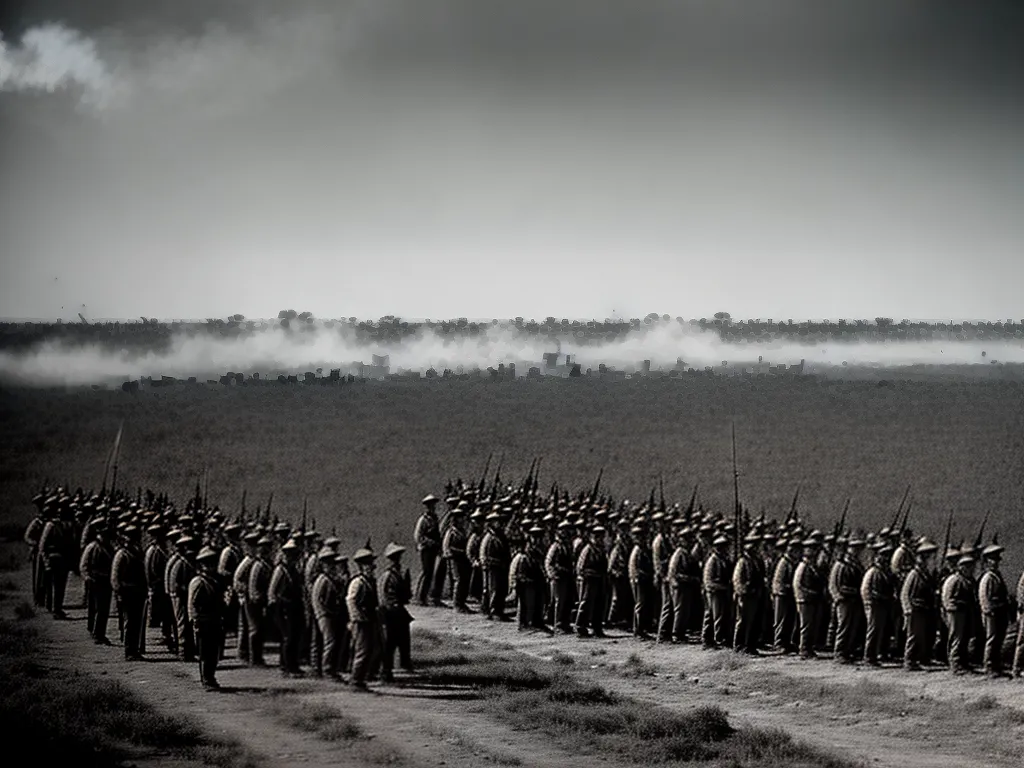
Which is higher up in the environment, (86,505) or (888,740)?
(86,505)

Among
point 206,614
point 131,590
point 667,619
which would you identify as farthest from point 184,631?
point 667,619

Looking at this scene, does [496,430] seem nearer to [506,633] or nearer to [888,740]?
[506,633]

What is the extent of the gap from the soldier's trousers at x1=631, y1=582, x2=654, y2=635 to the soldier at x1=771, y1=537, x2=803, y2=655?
6.92 ft

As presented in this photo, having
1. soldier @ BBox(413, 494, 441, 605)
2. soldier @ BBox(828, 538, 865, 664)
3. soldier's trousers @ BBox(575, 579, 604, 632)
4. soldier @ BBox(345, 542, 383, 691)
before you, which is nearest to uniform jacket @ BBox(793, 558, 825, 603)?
soldier @ BBox(828, 538, 865, 664)

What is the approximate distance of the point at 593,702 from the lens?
1512 cm

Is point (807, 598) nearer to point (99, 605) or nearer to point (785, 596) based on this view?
point (785, 596)

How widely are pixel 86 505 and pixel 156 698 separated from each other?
25.9 feet

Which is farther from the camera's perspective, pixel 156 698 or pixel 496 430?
pixel 496 430

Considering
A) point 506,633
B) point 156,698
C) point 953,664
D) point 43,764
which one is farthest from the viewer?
point 506,633

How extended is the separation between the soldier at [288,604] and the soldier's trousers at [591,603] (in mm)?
5030

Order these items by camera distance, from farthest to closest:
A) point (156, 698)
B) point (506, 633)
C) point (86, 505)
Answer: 1. point (86, 505)
2. point (506, 633)
3. point (156, 698)

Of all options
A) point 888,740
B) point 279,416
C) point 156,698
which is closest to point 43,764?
point 156,698

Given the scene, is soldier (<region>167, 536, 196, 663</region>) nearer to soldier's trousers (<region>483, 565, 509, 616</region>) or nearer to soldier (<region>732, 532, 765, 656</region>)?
soldier's trousers (<region>483, 565, 509, 616</region>)

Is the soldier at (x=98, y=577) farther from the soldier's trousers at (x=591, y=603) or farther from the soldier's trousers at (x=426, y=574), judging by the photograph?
the soldier's trousers at (x=591, y=603)
